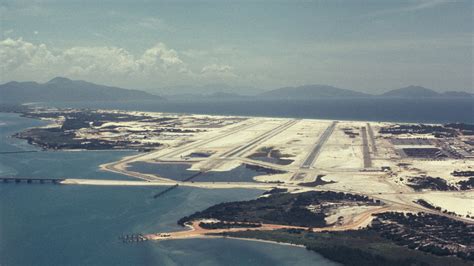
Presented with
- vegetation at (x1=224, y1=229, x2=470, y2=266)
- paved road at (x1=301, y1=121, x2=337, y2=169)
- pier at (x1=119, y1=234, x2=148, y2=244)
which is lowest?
pier at (x1=119, y1=234, x2=148, y2=244)

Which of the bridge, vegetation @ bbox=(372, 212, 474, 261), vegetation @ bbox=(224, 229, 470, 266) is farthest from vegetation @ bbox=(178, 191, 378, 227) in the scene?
the bridge

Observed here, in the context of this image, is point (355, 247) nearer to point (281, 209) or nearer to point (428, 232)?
point (428, 232)

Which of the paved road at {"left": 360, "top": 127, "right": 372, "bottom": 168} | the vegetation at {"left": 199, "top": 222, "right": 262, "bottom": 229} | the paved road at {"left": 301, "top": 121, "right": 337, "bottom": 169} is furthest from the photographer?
the paved road at {"left": 301, "top": 121, "right": 337, "bottom": 169}

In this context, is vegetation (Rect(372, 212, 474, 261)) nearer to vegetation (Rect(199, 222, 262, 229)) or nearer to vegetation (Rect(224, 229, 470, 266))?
vegetation (Rect(224, 229, 470, 266))

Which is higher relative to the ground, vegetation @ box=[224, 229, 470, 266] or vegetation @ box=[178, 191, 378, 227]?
vegetation @ box=[178, 191, 378, 227]

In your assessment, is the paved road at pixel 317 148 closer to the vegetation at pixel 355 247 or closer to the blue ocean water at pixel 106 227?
the blue ocean water at pixel 106 227

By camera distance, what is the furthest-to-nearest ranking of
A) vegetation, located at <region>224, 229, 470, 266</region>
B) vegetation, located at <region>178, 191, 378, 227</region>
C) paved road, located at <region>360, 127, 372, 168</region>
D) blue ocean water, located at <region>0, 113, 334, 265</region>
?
paved road, located at <region>360, 127, 372, 168</region>, vegetation, located at <region>178, 191, 378, 227</region>, blue ocean water, located at <region>0, 113, 334, 265</region>, vegetation, located at <region>224, 229, 470, 266</region>

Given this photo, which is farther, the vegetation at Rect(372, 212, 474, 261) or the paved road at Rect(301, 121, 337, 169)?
the paved road at Rect(301, 121, 337, 169)

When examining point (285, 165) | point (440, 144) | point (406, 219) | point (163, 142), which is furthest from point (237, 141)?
point (406, 219)
